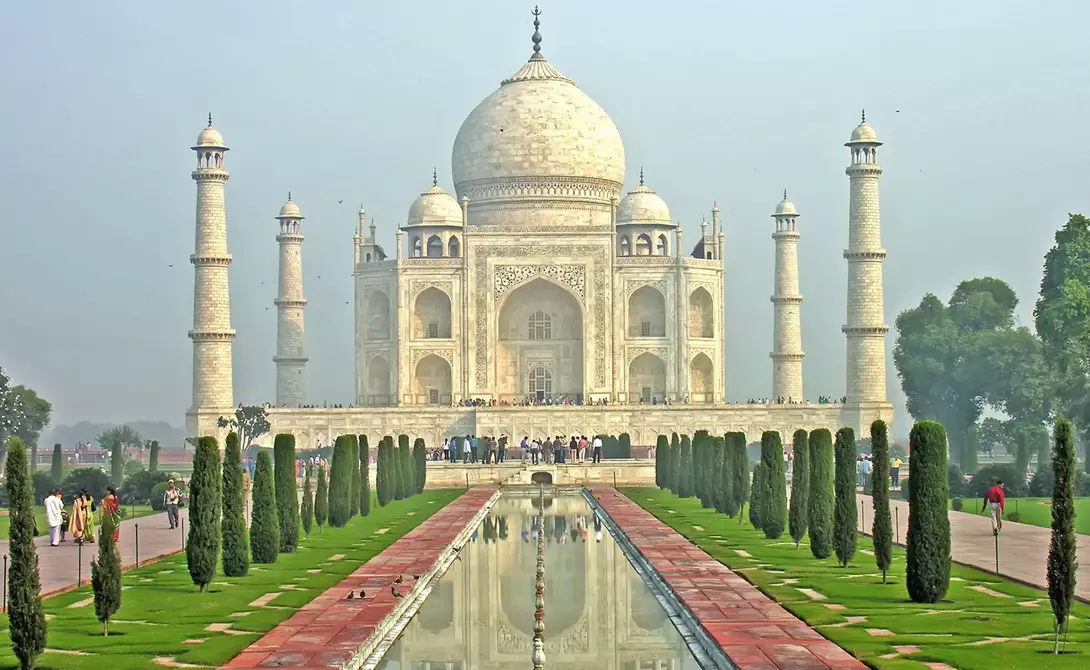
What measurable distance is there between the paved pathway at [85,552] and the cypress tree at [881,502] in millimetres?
6633

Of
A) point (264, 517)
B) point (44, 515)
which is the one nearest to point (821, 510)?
point (264, 517)

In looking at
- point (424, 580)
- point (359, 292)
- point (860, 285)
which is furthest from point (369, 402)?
point (424, 580)

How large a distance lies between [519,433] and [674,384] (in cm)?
464

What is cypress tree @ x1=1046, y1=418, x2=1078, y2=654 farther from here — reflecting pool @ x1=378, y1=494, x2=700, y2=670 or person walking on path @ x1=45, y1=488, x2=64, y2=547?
person walking on path @ x1=45, y1=488, x2=64, y2=547

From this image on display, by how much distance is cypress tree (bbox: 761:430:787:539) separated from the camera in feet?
61.1

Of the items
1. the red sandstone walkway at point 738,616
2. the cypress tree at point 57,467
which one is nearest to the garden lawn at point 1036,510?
the red sandstone walkway at point 738,616

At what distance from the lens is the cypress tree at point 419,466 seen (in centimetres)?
2922

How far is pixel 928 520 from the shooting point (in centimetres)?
1259

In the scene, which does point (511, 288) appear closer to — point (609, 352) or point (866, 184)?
point (609, 352)

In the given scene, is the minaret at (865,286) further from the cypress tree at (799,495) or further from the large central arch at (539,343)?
the cypress tree at (799,495)

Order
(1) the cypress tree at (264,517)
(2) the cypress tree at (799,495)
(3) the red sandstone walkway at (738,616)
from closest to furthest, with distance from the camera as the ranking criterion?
(3) the red sandstone walkway at (738,616)
(1) the cypress tree at (264,517)
(2) the cypress tree at (799,495)

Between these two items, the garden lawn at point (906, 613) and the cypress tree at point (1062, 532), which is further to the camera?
the cypress tree at point (1062, 532)

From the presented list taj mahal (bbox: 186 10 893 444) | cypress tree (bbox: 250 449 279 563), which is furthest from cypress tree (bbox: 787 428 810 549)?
taj mahal (bbox: 186 10 893 444)

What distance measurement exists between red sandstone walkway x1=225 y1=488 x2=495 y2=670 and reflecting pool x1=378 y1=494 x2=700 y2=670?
0.88ft
